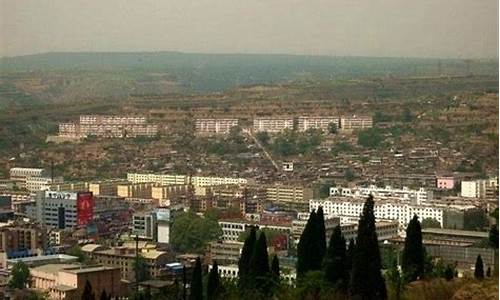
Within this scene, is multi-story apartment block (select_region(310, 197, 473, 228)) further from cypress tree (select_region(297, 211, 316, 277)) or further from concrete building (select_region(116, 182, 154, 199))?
concrete building (select_region(116, 182, 154, 199))

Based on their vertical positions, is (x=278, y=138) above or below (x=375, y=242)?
above

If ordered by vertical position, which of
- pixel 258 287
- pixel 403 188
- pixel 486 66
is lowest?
pixel 258 287

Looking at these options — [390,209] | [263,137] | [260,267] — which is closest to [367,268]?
[260,267]

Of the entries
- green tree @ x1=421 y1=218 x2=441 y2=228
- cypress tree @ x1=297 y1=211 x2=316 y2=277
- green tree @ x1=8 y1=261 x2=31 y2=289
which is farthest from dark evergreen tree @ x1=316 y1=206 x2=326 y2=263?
green tree @ x1=8 y1=261 x2=31 y2=289

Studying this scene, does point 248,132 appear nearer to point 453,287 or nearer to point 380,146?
point 380,146

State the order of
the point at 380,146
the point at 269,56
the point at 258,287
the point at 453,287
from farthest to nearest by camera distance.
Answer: the point at 380,146, the point at 269,56, the point at 258,287, the point at 453,287

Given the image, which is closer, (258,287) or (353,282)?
(353,282)

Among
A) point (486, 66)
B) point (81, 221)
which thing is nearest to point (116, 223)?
point (81, 221)
